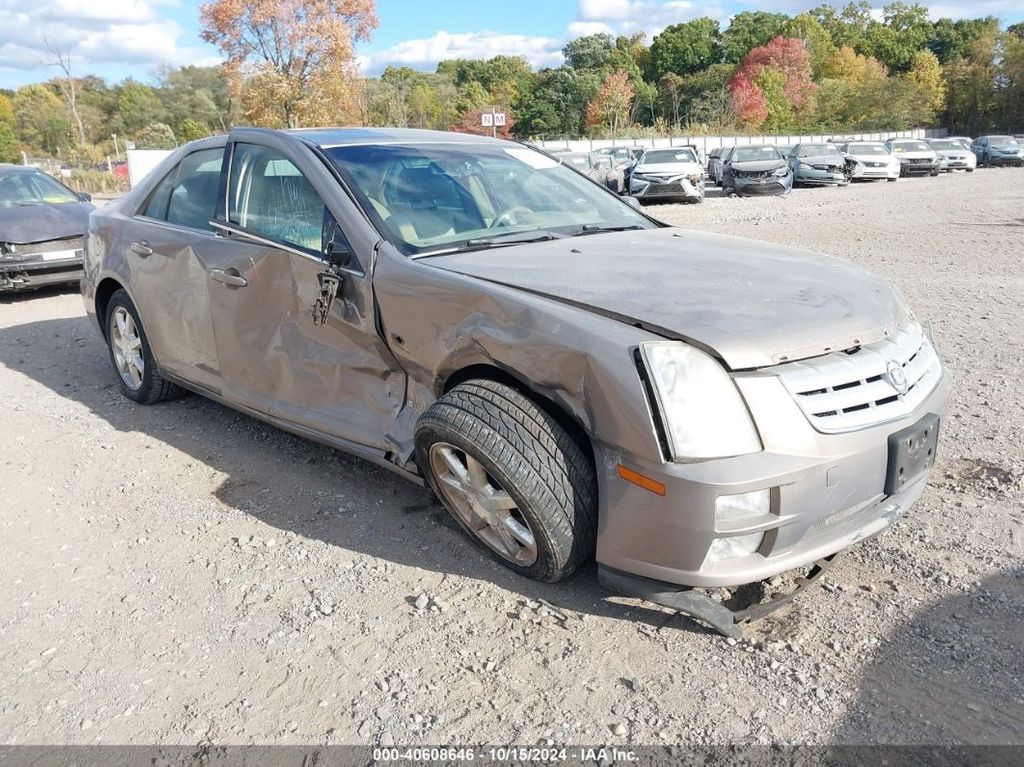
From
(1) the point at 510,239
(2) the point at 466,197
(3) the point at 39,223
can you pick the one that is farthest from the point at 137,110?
(1) the point at 510,239

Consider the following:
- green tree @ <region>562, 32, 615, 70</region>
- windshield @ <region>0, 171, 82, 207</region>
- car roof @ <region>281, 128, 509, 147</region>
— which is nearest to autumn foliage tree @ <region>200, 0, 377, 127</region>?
windshield @ <region>0, 171, 82, 207</region>

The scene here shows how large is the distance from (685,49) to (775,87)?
2314 centimetres

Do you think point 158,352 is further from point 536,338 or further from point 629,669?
point 629,669

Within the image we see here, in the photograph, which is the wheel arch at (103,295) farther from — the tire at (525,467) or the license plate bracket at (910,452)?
the license plate bracket at (910,452)

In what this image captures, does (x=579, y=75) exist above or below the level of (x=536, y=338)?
above

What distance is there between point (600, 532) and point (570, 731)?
62 centimetres

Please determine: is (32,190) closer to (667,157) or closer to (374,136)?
(374,136)

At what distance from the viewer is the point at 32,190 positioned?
10.0 meters

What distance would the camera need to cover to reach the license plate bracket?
253 cm

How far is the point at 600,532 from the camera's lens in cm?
260

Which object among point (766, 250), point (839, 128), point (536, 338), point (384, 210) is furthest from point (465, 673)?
point (839, 128)

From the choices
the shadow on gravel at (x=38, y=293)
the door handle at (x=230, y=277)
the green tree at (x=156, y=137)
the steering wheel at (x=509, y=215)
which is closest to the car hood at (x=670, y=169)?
the shadow on gravel at (x=38, y=293)

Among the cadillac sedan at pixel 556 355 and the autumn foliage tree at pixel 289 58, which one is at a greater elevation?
the autumn foliage tree at pixel 289 58

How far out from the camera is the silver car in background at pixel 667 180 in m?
20.2
